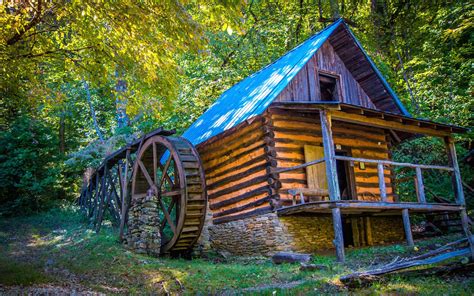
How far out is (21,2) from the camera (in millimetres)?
8492

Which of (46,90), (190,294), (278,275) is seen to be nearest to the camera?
(190,294)

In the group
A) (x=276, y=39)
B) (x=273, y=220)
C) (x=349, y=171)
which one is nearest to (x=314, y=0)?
(x=276, y=39)

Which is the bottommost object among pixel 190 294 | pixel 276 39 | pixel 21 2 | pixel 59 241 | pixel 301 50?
pixel 190 294

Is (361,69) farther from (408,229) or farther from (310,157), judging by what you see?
(408,229)

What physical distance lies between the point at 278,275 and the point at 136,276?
319 centimetres

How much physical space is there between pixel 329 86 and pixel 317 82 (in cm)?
162

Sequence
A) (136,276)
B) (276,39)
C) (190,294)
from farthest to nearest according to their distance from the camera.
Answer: (276,39) → (136,276) → (190,294)

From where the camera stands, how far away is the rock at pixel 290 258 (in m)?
9.34

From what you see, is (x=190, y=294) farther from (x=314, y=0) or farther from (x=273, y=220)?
(x=314, y=0)

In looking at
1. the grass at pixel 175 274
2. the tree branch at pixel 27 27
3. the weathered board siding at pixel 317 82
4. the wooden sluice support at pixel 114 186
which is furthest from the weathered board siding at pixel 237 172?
the tree branch at pixel 27 27

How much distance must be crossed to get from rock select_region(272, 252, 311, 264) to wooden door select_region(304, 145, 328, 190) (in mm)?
2999

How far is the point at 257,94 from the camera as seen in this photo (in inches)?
524

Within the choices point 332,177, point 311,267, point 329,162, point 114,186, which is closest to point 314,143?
point 329,162

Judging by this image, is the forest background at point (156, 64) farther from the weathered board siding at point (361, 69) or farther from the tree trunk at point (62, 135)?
the weathered board siding at point (361, 69)
